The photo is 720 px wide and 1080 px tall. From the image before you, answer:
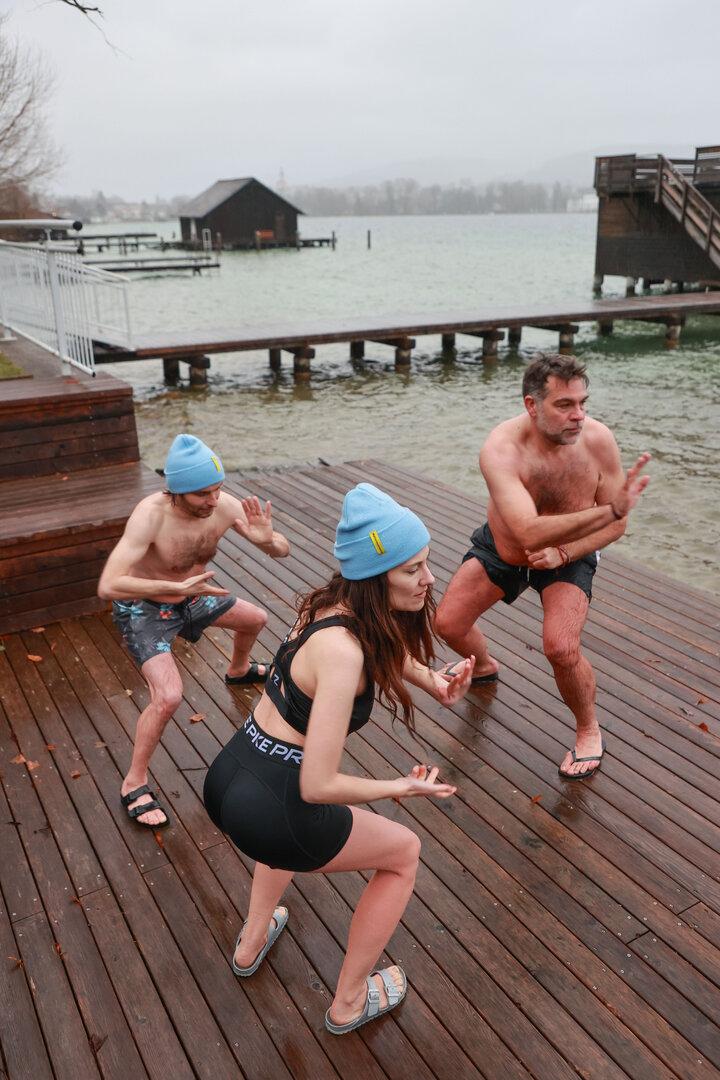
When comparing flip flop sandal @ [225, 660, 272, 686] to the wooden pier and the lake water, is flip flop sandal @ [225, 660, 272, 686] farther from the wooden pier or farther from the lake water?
the wooden pier

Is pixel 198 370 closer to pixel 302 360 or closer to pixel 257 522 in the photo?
pixel 302 360

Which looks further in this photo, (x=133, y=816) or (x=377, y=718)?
(x=377, y=718)

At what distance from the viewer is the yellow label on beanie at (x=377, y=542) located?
203cm

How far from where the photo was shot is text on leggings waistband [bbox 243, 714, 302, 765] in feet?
7.07

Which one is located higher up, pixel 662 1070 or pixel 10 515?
pixel 10 515

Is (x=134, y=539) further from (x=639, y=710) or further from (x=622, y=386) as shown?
(x=622, y=386)

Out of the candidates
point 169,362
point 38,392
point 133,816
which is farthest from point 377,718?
point 169,362

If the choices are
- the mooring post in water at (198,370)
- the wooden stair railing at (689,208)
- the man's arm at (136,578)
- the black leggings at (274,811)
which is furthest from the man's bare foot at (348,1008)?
the wooden stair railing at (689,208)

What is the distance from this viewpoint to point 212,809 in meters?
2.28

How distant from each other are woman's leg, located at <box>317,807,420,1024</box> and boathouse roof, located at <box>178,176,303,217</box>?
239 ft

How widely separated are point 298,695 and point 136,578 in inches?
55.2

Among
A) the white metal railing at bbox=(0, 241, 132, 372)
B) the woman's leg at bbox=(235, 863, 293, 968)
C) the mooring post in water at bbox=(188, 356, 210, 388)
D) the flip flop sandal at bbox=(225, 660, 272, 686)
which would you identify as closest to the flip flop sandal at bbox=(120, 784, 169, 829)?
the woman's leg at bbox=(235, 863, 293, 968)

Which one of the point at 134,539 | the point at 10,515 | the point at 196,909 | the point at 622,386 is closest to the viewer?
the point at 196,909

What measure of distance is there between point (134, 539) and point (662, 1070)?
2541mm
